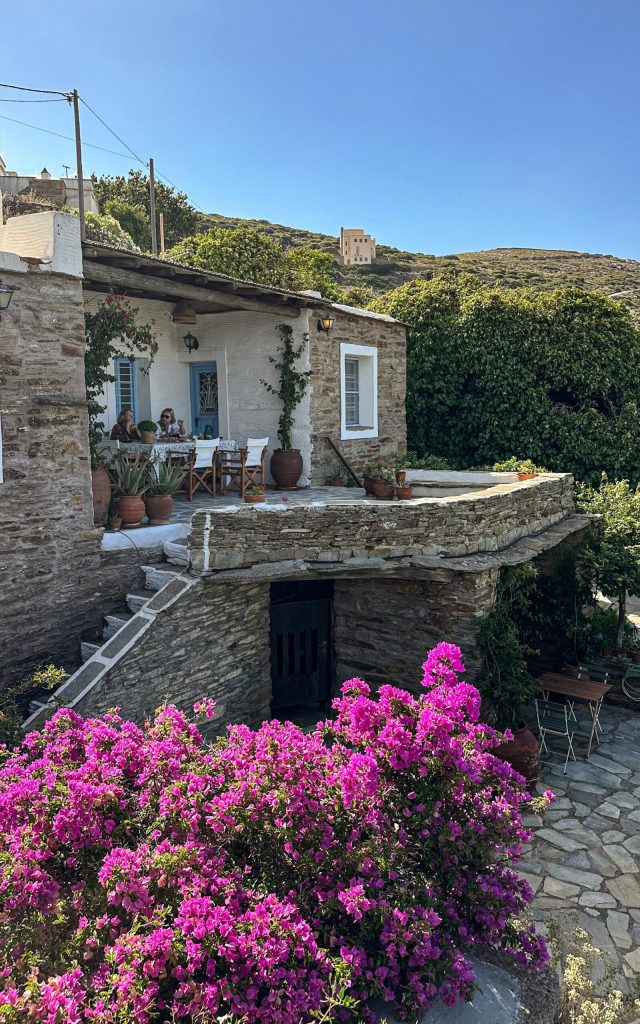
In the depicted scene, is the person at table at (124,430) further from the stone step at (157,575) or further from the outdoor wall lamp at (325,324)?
the outdoor wall lamp at (325,324)

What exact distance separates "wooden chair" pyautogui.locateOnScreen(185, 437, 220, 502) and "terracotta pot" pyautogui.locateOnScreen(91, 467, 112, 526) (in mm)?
1932

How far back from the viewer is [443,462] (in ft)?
44.0

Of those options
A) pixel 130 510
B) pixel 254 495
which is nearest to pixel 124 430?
pixel 254 495

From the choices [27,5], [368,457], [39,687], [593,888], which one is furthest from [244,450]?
[593,888]

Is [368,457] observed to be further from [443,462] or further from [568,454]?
[568,454]

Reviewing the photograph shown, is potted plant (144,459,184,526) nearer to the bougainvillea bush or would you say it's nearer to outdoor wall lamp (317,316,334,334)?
the bougainvillea bush

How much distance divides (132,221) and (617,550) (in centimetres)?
2964

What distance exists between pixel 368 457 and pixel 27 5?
8.22 metres

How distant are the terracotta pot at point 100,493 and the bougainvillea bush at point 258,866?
142 inches

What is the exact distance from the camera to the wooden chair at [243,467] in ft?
32.9

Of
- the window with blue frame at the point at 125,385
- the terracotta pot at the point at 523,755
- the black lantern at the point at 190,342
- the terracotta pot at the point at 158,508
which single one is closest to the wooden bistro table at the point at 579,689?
the terracotta pot at the point at 523,755

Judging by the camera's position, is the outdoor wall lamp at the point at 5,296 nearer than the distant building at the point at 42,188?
Yes

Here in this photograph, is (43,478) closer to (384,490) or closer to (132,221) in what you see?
(384,490)

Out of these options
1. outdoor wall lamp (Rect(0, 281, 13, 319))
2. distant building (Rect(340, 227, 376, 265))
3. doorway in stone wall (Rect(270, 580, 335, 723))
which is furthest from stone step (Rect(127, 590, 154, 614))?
distant building (Rect(340, 227, 376, 265))
